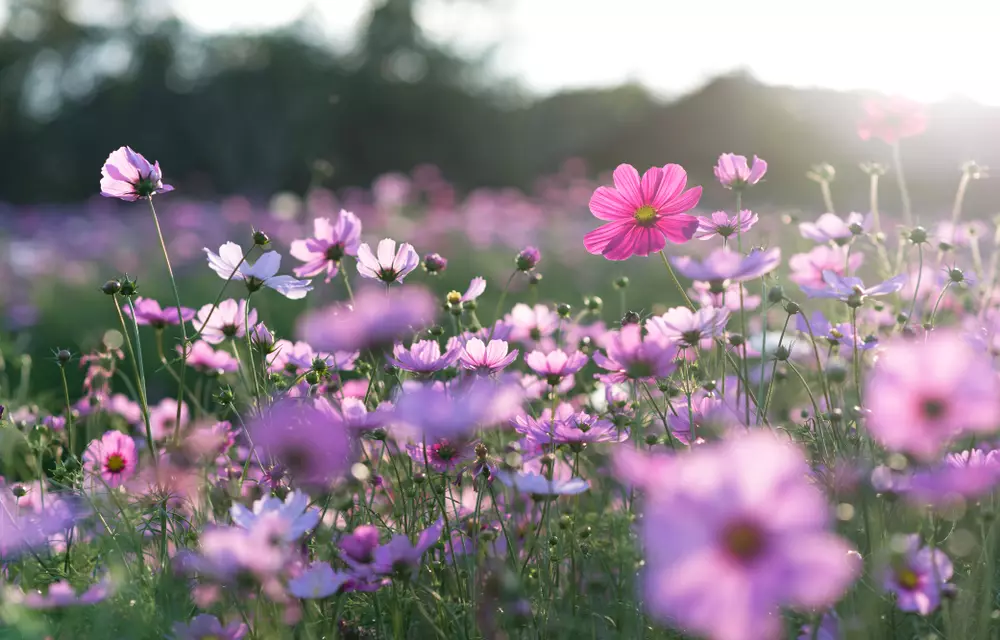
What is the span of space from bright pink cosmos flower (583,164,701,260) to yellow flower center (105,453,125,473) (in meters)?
0.85

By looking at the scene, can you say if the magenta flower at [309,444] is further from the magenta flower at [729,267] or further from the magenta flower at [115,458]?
the magenta flower at [115,458]

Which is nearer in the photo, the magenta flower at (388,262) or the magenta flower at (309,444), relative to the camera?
the magenta flower at (309,444)

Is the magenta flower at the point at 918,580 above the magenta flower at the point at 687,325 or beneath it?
beneath

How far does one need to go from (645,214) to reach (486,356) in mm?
301

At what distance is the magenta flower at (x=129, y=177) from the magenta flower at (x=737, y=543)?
0.93m

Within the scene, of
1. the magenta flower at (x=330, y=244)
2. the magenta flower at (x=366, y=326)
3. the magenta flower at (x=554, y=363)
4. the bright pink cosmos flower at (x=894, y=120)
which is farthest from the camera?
the bright pink cosmos flower at (x=894, y=120)

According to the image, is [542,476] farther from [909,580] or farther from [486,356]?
[909,580]

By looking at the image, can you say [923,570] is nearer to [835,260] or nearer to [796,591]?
[796,591]

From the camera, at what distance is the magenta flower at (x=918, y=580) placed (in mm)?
813

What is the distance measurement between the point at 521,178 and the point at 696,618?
538 inches

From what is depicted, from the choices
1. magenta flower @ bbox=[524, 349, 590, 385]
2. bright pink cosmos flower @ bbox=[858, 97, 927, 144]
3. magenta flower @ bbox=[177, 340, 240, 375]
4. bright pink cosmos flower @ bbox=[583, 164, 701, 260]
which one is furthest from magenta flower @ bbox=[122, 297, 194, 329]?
bright pink cosmos flower @ bbox=[858, 97, 927, 144]

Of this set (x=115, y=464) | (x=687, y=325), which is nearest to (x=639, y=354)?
(x=687, y=325)

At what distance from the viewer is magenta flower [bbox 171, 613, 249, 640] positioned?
899 millimetres

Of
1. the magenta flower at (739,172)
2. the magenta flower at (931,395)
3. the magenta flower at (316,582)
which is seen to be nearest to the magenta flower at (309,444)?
the magenta flower at (316,582)
